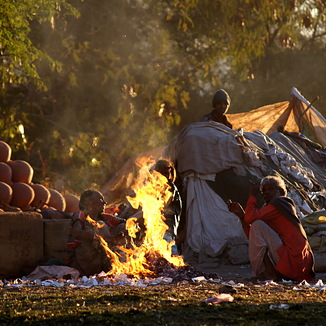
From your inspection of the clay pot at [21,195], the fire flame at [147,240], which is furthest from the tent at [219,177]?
the fire flame at [147,240]

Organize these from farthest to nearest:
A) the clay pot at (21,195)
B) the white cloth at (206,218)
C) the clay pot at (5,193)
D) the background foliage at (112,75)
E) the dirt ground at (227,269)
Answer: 1. the background foliage at (112,75)
2. the clay pot at (21,195)
3. the white cloth at (206,218)
4. the clay pot at (5,193)
5. the dirt ground at (227,269)

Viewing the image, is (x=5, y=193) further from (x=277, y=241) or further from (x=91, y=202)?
(x=277, y=241)

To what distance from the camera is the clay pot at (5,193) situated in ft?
38.0

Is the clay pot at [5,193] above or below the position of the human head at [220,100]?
below

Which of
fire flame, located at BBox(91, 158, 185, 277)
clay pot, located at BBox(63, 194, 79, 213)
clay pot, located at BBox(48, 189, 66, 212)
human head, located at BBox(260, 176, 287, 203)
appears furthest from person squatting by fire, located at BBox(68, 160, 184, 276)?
clay pot, located at BBox(63, 194, 79, 213)

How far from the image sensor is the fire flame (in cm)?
825

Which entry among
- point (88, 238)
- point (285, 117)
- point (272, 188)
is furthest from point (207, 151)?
point (285, 117)

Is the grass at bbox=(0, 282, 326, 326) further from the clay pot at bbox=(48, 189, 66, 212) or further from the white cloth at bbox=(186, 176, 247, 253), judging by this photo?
the clay pot at bbox=(48, 189, 66, 212)

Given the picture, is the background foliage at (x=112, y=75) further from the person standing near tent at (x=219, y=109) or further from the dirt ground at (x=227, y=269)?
the dirt ground at (x=227, y=269)

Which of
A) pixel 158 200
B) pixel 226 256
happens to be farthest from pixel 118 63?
pixel 158 200

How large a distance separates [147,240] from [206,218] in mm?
3510

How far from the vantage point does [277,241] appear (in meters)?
7.80

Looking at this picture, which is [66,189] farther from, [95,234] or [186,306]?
[186,306]

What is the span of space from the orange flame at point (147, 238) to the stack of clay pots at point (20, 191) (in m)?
3.07
